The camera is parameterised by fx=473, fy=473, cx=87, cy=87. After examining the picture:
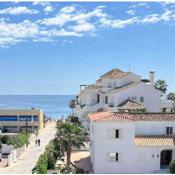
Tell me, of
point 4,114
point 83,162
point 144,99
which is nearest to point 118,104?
point 144,99

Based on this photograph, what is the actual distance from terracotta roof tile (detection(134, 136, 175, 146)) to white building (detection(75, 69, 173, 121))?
48.5 ft

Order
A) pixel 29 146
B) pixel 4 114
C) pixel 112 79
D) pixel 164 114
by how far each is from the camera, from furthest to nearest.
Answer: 1. pixel 4 114
2. pixel 112 79
3. pixel 29 146
4. pixel 164 114

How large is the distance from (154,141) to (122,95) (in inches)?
822

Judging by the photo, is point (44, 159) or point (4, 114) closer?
point (44, 159)

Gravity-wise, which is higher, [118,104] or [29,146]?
[118,104]

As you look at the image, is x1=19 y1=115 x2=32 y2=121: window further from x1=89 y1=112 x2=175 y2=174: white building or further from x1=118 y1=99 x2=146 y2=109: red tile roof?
x1=89 y1=112 x2=175 y2=174: white building

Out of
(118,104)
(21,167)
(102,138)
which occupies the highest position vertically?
(118,104)

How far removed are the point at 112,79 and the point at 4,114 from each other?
2359 cm


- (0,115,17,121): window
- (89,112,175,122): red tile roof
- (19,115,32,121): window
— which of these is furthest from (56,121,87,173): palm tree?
(0,115,17,121): window

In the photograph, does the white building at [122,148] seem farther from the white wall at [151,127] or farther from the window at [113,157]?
the white wall at [151,127]

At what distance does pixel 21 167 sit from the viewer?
42.8 metres

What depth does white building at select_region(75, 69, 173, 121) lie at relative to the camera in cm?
5997

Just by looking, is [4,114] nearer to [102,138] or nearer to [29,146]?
[29,146]

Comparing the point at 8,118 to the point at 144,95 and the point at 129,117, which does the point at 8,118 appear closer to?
the point at 144,95
